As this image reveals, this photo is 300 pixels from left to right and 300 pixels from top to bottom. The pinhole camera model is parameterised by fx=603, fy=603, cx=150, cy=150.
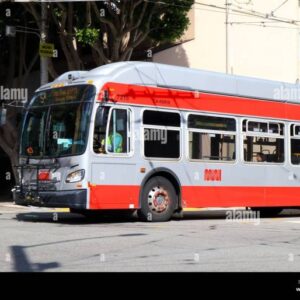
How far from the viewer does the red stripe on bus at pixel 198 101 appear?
13336mm

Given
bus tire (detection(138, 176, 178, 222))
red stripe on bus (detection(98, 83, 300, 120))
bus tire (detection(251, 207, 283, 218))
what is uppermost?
red stripe on bus (detection(98, 83, 300, 120))

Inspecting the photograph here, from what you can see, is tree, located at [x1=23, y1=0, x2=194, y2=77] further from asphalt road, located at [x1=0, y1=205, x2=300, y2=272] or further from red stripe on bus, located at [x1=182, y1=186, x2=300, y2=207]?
asphalt road, located at [x1=0, y1=205, x2=300, y2=272]

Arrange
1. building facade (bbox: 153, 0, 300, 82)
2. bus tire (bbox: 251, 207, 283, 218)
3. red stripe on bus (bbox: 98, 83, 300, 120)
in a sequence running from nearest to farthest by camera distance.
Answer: red stripe on bus (bbox: 98, 83, 300, 120)
bus tire (bbox: 251, 207, 283, 218)
building facade (bbox: 153, 0, 300, 82)

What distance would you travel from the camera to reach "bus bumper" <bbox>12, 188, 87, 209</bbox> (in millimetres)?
12570

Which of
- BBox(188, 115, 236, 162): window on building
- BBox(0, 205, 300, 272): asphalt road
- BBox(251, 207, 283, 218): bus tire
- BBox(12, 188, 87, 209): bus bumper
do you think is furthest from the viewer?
BBox(251, 207, 283, 218): bus tire

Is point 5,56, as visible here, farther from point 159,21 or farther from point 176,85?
point 176,85

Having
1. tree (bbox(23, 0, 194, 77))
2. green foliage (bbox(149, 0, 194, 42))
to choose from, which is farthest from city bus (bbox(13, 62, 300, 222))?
tree (bbox(23, 0, 194, 77))

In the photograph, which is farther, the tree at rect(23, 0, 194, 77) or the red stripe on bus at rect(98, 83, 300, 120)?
the tree at rect(23, 0, 194, 77)

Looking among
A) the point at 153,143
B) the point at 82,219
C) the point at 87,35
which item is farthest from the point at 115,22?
the point at 153,143

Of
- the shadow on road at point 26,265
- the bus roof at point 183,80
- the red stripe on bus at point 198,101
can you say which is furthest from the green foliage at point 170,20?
the shadow on road at point 26,265

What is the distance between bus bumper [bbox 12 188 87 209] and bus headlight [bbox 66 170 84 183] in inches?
10.0

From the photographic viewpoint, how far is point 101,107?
12.8 m

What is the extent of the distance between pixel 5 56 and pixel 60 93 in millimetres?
15005
